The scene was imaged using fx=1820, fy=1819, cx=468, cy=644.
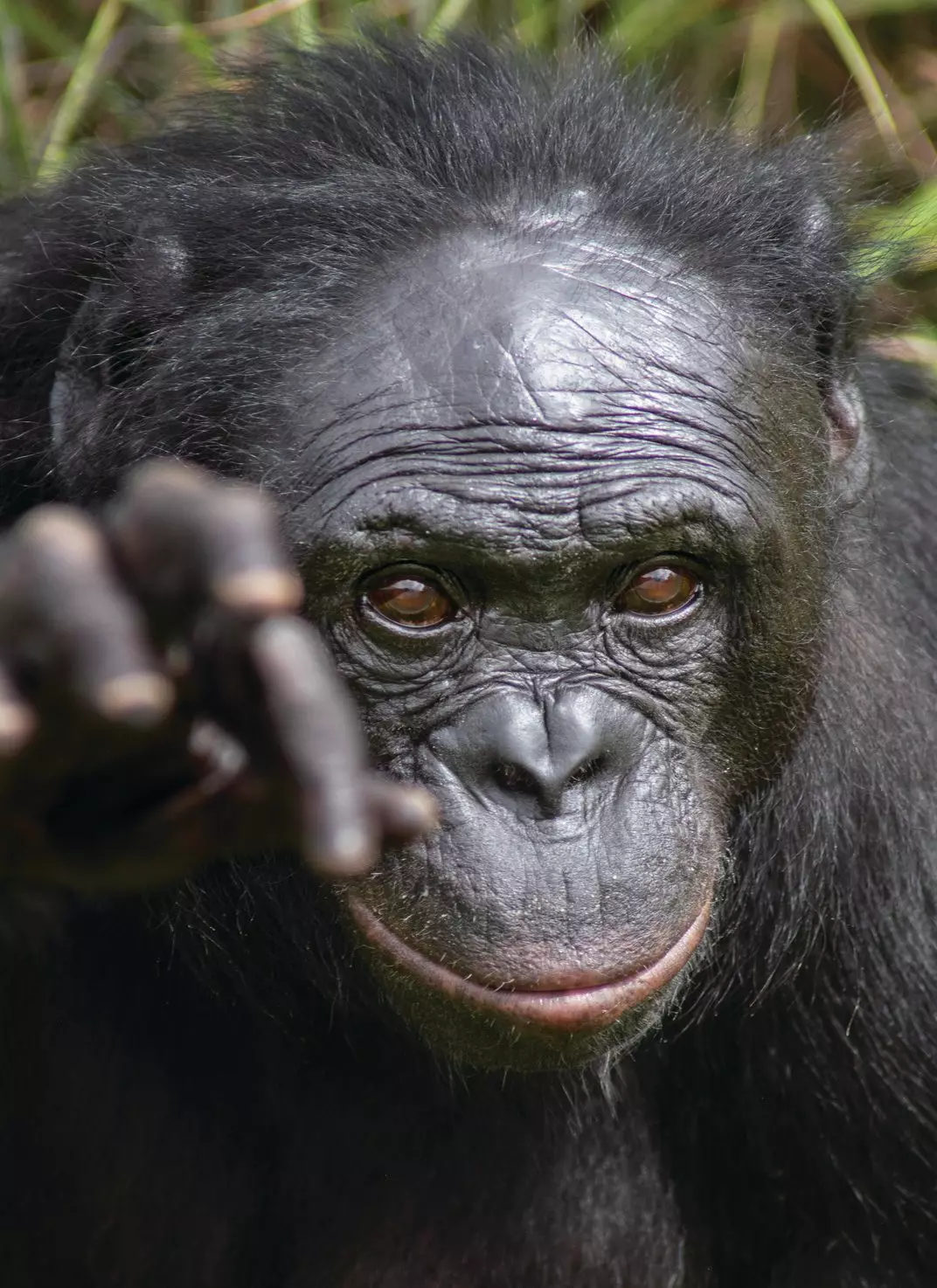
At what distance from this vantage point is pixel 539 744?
3309 mm

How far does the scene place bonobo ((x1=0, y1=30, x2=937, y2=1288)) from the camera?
3439mm

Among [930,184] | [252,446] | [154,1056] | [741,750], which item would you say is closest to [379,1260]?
[154,1056]

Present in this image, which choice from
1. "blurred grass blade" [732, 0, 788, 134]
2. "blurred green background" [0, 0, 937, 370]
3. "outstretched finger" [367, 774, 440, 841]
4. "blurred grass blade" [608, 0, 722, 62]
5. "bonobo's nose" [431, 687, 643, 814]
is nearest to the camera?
"outstretched finger" [367, 774, 440, 841]

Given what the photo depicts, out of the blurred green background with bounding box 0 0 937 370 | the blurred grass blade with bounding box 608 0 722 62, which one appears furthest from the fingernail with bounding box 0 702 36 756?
the blurred grass blade with bounding box 608 0 722 62

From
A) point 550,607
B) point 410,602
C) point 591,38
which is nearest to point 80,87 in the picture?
point 591,38

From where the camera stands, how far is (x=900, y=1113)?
4363 mm

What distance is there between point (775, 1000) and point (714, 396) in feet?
4.98

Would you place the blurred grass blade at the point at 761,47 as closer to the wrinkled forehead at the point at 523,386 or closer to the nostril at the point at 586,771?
the wrinkled forehead at the point at 523,386

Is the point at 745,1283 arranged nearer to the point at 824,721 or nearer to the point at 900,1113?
the point at 900,1113

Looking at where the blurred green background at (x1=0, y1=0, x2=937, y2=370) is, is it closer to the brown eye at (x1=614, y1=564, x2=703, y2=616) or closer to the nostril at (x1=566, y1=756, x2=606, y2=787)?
the brown eye at (x1=614, y1=564, x2=703, y2=616)

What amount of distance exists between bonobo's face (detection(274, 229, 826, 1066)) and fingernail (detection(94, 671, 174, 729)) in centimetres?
116

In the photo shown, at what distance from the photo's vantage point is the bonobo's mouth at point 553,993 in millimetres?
3184

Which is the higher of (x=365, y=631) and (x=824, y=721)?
(x=365, y=631)

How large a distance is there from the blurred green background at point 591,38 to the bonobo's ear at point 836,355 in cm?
109
